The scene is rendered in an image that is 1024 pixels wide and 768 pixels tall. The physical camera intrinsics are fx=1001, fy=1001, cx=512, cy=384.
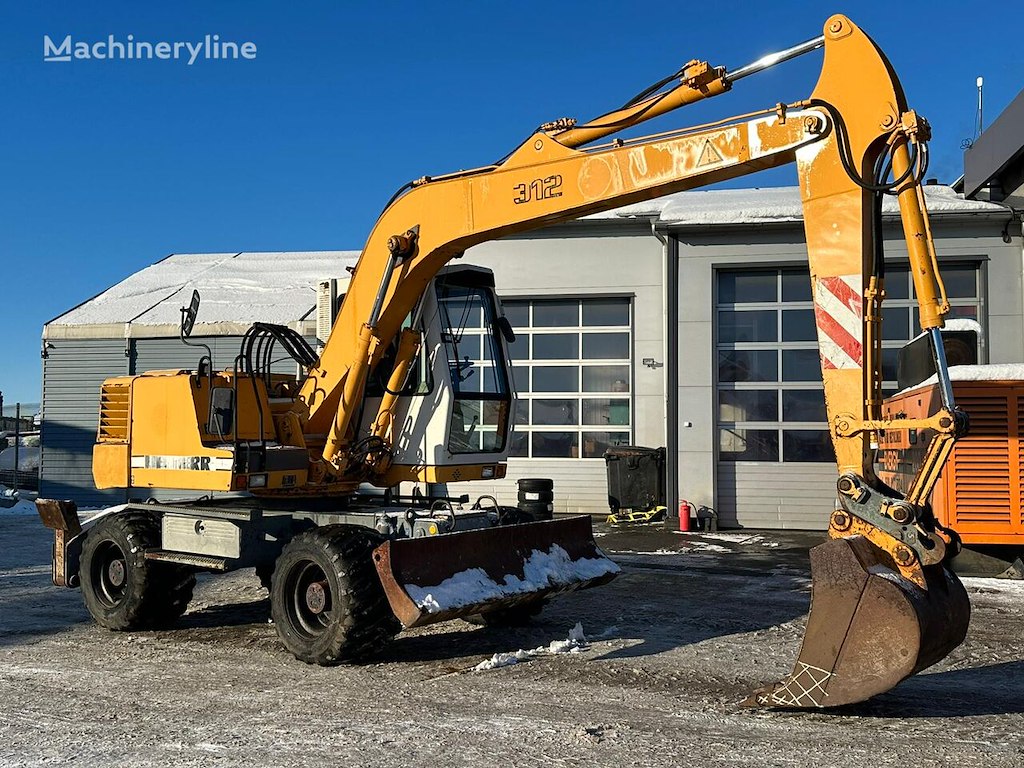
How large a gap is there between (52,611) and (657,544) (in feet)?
27.7

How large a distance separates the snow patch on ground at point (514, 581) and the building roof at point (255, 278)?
10215 mm

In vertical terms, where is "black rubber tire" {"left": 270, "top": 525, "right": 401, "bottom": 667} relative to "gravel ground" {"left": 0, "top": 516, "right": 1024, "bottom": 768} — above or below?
above

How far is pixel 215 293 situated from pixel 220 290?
317 mm

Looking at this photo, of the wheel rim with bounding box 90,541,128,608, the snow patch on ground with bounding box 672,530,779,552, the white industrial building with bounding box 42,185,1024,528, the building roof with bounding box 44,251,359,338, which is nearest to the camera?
the wheel rim with bounding box 90,541,128,608

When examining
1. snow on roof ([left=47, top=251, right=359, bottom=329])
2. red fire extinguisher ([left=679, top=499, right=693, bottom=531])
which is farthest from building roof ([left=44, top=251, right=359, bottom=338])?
red fire extinguisher ([left=679, top=499, right=693, bottom=531])

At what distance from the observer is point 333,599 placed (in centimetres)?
718

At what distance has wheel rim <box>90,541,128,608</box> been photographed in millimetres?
8969

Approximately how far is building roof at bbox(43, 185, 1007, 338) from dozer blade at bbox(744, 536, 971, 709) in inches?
485

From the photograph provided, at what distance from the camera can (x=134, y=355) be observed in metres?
22.9

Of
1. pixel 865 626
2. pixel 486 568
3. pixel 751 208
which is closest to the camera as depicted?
Result: pixel 865 626

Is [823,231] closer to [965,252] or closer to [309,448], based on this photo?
[309,448]

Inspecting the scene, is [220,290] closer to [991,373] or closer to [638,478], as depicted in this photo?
[638,478]

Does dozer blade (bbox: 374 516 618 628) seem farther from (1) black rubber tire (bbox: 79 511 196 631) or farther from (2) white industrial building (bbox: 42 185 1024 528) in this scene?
(2) white industrial building (bbox: 42 185 1024 528)

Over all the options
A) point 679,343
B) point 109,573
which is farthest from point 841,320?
point 679,343
